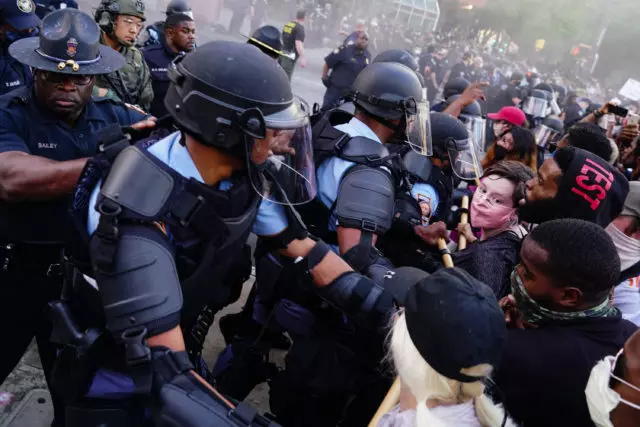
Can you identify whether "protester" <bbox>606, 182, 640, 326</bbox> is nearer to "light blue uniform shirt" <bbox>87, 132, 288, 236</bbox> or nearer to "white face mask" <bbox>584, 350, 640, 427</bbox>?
"white face mask" <bbox>584, 350, 640, 427</bbox>

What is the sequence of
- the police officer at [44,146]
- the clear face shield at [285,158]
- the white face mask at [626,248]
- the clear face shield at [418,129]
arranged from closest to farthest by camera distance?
the clear face shield at [285,158], the police officer at [44,146], the white face mask at [626,248], the clear face shield at [418,129]

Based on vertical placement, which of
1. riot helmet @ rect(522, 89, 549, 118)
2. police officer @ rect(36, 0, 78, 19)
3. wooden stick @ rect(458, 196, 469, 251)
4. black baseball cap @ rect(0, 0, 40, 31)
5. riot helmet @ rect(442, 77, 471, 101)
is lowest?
riot helmet @ rect(522, 89, 549, 118)

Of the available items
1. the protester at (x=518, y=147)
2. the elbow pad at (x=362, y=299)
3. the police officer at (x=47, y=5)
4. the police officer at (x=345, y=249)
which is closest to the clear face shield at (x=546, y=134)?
the protester at (x=518, y=147)

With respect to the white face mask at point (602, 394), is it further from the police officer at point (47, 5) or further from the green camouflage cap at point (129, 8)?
the police officer at point (47, 5)

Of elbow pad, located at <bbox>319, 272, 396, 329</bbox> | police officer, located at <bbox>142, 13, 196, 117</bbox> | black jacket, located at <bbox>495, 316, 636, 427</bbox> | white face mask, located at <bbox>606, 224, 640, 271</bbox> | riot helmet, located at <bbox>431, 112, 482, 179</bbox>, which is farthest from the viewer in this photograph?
police officer, located at <bbox>142, 13, 196, 117</bbox>

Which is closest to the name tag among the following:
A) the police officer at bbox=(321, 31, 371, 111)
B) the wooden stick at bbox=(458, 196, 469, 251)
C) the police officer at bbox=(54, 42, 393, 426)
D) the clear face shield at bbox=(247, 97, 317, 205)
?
the police officer at bbox=(54, 42, 393, 426)

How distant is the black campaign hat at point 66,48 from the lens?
88.3 inches

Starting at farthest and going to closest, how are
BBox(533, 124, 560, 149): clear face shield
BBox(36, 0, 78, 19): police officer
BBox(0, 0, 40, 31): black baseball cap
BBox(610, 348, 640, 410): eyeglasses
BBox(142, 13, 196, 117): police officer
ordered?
BBox(533, 124, 560, 149): clear face shield < BBox(36, 0, 78, 19): police officer < BBox(142, 13, 196, 117): police officer < BBox(0, 0, 40, 31): black baseball cap < BBox(610, 348, 640, 410): eyeglasses

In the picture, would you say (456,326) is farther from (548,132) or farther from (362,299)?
(548,132)

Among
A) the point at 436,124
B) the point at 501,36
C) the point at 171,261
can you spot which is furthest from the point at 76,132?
the point at 501,36

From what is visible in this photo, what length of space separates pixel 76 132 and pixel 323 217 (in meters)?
1.25

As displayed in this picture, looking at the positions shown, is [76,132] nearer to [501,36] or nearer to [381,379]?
[381,379]

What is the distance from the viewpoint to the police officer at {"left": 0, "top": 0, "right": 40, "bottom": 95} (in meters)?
3.14

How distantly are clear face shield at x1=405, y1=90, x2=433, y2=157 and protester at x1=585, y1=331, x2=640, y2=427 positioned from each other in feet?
5.47
